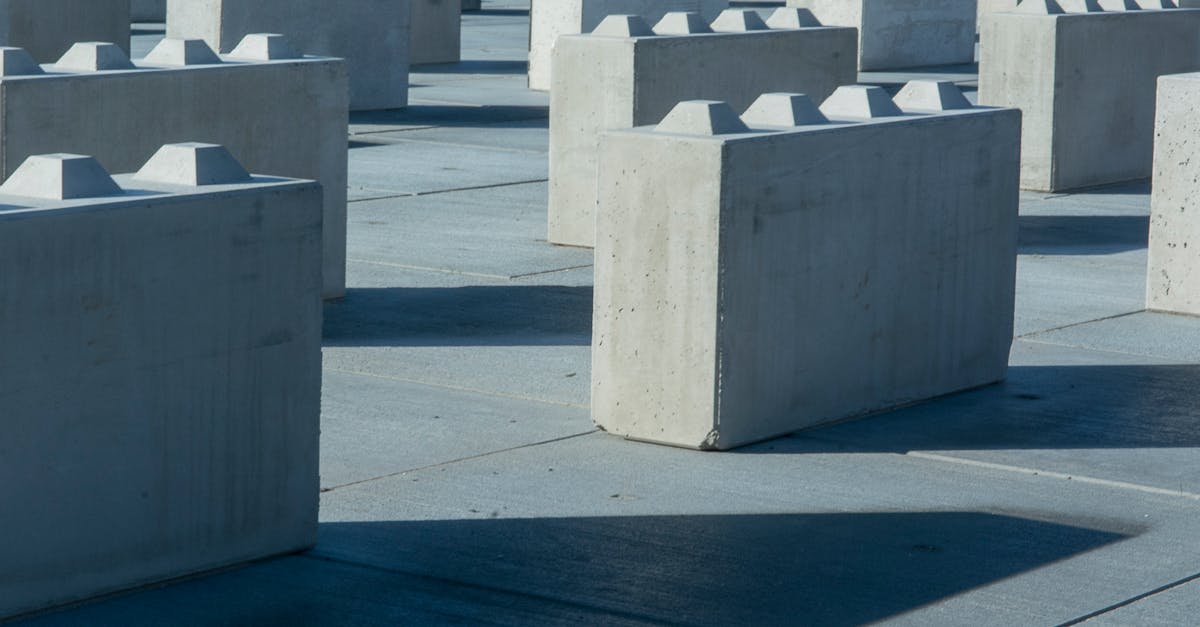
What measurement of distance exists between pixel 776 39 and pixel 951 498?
6.30 metres

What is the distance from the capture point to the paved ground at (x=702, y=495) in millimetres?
5215

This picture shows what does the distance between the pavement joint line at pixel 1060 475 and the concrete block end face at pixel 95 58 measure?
4052 mm

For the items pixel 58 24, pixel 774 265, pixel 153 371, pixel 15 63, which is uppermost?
pixel 58 24

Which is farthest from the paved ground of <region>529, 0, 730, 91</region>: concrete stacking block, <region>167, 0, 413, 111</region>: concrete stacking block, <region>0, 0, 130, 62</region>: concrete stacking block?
<region>529, 0, 730, 91</region>: concrete stacking block

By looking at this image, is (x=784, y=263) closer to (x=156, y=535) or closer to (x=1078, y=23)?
(x=156, y=535)

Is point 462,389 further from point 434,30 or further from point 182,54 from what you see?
point 434,30

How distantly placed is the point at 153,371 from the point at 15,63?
385 cm

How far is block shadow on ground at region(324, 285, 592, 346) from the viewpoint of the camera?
883 centimetres

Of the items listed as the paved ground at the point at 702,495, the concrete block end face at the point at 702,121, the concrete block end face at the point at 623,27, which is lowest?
the paved ground at the point at 702,495

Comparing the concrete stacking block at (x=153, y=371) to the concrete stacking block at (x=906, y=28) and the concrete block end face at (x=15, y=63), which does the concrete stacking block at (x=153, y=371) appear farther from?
the concrete stacking block at (x=906, y=28)

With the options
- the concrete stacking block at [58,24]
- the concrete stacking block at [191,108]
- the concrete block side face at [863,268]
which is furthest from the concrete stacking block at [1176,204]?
the concrete stacking block at [58,24]

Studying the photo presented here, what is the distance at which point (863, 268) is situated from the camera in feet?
24.3

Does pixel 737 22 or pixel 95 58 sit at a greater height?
pixel 737 22

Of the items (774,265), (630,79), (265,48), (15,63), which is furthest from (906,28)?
(774,265)
